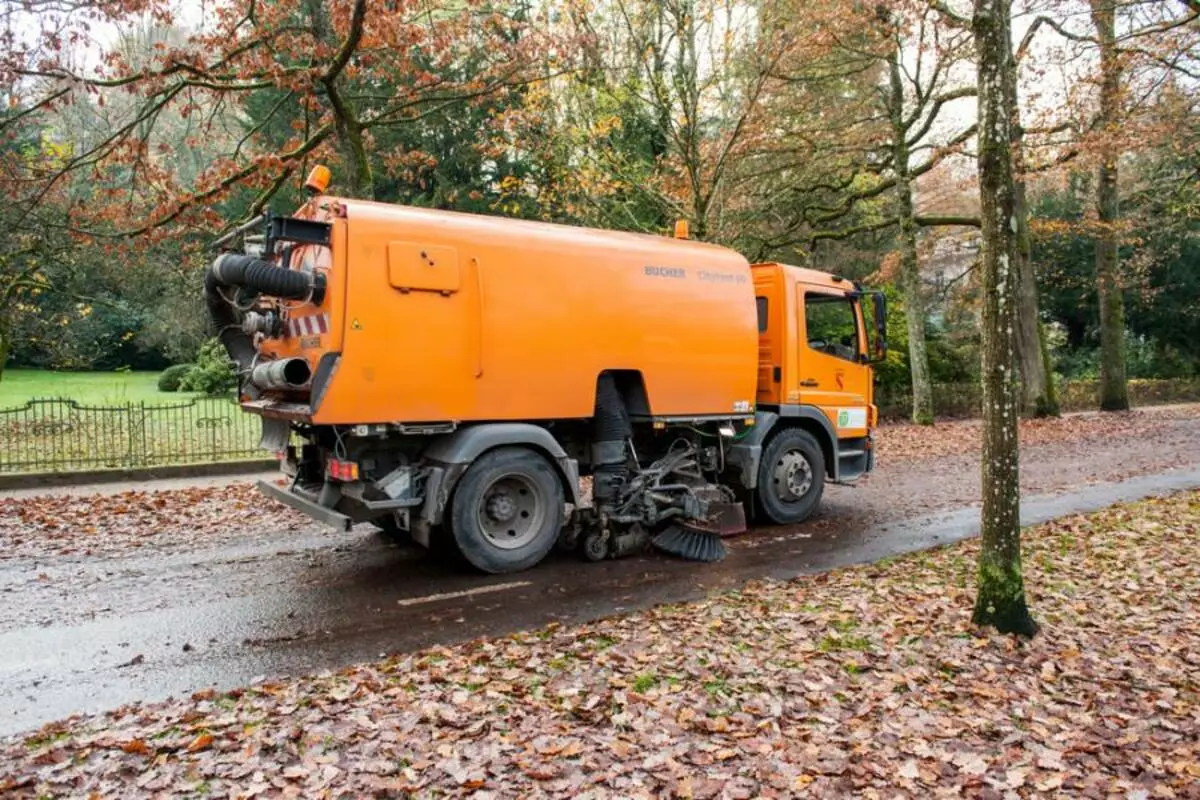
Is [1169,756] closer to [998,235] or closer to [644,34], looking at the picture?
[998,235]

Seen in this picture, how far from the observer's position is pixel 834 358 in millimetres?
9812

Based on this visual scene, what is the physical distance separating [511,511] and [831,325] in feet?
15.0

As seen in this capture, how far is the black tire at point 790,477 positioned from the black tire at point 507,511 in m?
2.97

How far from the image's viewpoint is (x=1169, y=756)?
3.97 meters

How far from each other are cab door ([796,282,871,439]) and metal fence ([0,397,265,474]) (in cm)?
907

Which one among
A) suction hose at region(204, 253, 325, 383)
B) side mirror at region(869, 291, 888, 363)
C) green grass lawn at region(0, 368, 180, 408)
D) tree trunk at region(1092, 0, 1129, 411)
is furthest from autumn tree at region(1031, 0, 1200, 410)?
green grass lawn at region(0, 368, 180, 408)

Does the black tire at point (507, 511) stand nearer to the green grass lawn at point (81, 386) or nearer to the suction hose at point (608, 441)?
the suction hose at point (608, 441)

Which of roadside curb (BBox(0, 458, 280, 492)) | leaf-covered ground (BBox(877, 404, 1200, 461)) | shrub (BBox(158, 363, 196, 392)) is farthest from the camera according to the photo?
shrub (BBox(158, 363, 196, 392))

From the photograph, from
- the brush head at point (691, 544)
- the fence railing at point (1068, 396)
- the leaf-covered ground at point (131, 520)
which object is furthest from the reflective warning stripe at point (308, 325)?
the fence railing at point (1068, 396)

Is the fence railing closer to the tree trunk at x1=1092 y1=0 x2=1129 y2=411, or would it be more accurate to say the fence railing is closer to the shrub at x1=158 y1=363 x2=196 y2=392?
the tree trunk at x1=1092 y1=0 x2=1129 y2=411

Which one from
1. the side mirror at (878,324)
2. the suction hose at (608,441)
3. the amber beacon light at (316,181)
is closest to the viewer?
the amber beacon light at (316,181)

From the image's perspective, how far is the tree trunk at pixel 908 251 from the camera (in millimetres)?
19203

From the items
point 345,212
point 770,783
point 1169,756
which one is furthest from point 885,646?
point 345,212

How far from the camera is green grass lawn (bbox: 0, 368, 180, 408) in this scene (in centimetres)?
2194
